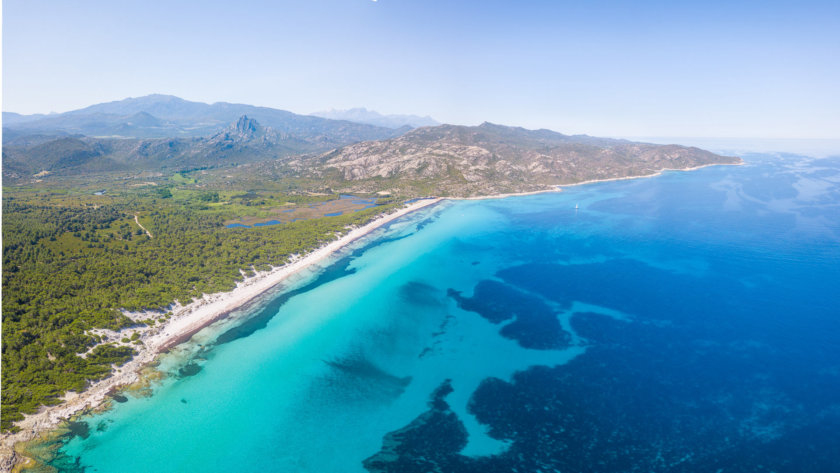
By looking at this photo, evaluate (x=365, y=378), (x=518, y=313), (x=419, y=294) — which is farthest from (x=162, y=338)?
(x=518, y=313)

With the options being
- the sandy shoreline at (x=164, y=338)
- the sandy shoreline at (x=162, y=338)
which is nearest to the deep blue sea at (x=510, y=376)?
the sandy shoreline at (x=162, y=338)

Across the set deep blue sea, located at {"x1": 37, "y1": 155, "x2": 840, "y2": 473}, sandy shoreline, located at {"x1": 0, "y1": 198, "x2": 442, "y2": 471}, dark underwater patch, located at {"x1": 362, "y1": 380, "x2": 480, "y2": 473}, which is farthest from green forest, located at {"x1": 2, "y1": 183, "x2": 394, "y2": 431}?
dark underwater patch, located at {"x1": 362, "y1": 380, "x2": 480, "y2": 473}

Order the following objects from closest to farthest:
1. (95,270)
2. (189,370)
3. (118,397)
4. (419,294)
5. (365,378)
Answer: (118,397) → (365,378) → (189,370) → (419,294) → (95,270)

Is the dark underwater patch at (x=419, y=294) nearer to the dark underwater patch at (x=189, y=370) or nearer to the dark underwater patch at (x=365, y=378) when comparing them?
the dark underwater patch at (x=365, y=378)

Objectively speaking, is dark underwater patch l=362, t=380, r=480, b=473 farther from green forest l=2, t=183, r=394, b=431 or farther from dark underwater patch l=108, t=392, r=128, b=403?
green forest l=2, t=183, r=394, b=431

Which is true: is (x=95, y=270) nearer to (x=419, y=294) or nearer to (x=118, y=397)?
(x=118, y=397)

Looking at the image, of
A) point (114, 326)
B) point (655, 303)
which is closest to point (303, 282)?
point (114, 326)
